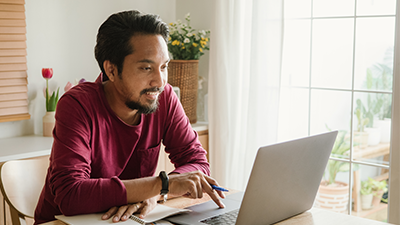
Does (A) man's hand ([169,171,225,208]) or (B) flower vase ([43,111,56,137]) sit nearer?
(A) man's hand ([169,171,225,208])

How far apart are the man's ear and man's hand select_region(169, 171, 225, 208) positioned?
46 cm

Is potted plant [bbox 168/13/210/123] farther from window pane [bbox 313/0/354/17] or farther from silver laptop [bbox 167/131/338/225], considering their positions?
silver laptop [bbox 167/131/338/225]

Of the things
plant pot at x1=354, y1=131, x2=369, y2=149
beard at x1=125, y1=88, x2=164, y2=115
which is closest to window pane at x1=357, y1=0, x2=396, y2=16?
plant pot at x1=354, y1=131, x2=369, y2=149

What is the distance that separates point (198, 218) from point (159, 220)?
11cm

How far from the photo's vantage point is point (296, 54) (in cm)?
248

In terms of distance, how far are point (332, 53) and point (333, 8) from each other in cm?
26

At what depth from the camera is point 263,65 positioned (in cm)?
246

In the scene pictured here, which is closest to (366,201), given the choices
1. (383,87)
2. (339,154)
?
(339,154)

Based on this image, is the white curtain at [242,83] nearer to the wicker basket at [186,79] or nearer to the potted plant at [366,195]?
the wicker basket at [186,79]

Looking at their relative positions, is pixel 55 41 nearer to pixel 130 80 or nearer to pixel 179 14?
pixel 179 14

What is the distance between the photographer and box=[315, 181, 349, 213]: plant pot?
95.9 inches

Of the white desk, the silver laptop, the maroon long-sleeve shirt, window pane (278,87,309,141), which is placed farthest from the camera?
window pane (278,87,309,141)

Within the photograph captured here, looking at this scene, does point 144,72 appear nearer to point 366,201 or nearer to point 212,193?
point 212,193

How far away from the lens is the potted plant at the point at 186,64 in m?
2.76
